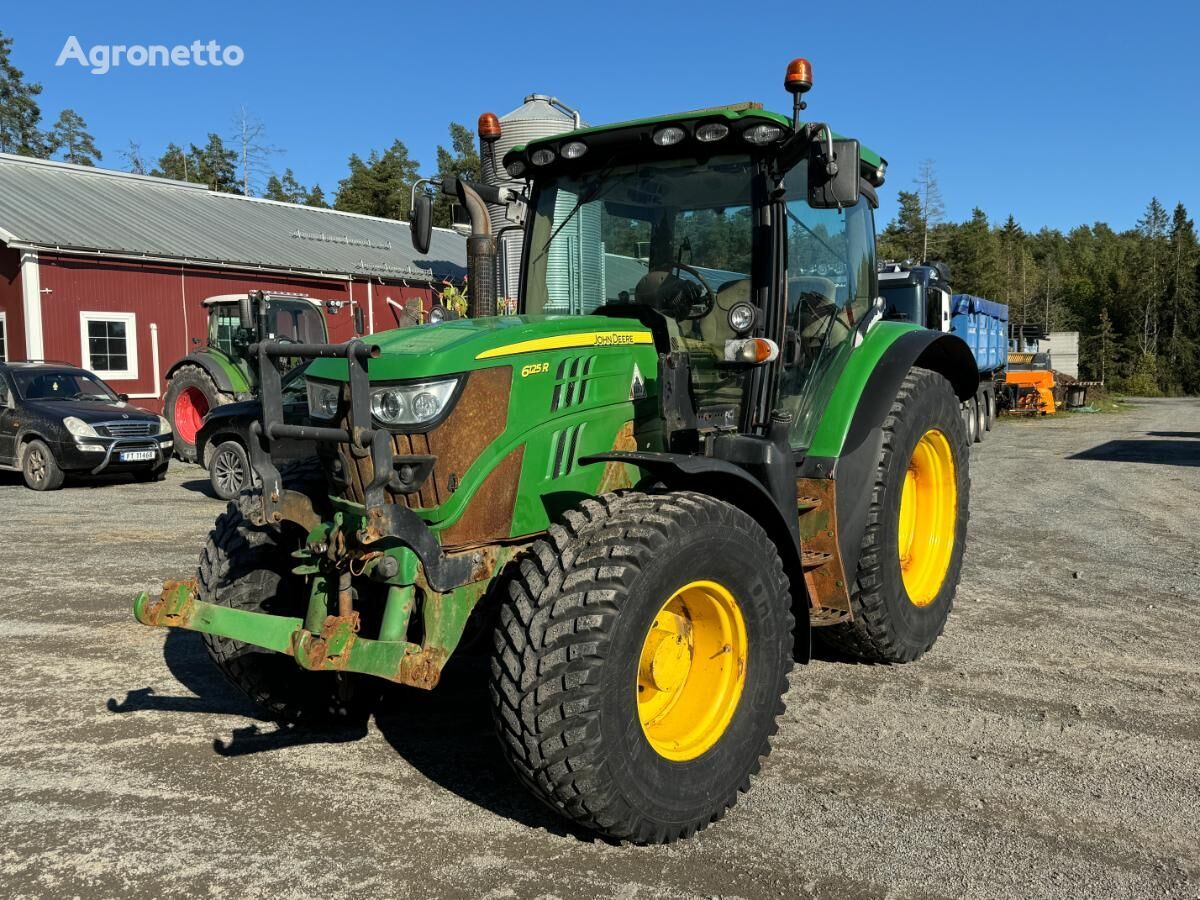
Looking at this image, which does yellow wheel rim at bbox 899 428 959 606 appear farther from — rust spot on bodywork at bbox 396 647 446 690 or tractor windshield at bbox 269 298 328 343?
tractor windshield at bbox 269 298 328 343

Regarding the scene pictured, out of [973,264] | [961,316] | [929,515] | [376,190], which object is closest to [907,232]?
[973,264]

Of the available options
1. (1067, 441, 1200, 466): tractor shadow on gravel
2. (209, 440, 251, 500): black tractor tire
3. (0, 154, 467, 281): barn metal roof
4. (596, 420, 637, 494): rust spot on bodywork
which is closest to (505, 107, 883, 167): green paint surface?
(596, 420, 637, 494): rust spot on bodywork

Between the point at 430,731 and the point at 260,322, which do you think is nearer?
the point at 430,731

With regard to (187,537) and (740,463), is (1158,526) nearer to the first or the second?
(740,463)

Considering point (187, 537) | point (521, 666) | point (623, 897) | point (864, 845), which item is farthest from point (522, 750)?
point (187, 537)

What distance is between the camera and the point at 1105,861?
3.08 metres

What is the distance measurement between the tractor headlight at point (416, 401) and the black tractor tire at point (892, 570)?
7.32 ft

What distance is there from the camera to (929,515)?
5555mm

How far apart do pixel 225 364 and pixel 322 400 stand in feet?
39.4

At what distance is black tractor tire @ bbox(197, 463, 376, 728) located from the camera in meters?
3.94

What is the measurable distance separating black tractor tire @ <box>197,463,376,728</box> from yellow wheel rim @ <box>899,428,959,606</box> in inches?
117

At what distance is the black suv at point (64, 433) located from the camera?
12555mm

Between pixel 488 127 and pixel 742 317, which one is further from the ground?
pixel 488 127

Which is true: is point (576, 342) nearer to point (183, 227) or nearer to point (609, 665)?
point (609, 665)
